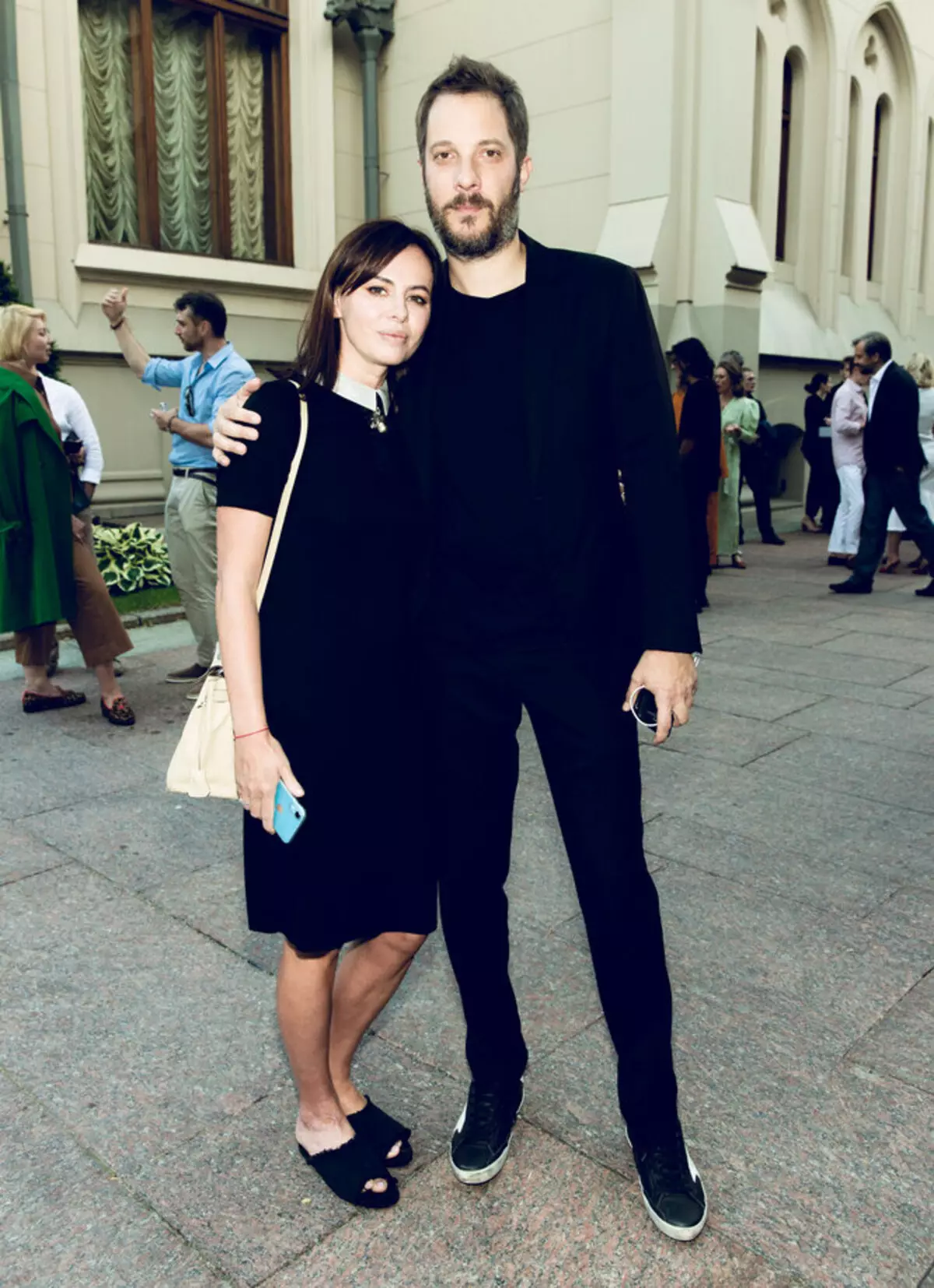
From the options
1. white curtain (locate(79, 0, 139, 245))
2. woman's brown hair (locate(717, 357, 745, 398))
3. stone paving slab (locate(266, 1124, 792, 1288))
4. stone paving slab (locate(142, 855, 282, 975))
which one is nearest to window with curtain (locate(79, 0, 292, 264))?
white curtain (locate(79, 0, 139, 245))

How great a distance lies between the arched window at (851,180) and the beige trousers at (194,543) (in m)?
13.3

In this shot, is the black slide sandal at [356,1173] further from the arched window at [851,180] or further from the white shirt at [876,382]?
the arched window at [851,180]

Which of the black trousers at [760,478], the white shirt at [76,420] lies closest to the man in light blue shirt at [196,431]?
the white shirt at [76,420]

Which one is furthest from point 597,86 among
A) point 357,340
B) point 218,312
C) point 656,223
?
point 357,340

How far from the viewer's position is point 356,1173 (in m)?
2.20

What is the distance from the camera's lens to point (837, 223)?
15.6m

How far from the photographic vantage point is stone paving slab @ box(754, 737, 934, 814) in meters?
4.57

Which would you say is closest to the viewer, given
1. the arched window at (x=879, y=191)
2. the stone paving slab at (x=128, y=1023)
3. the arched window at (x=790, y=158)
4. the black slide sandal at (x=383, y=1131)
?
the black slide sandal at (x=383, y=1131)

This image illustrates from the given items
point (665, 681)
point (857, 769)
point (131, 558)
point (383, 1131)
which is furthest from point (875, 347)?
point (383, 1131)

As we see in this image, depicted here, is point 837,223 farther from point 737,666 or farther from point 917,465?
point 737,666

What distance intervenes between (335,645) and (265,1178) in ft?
3.63

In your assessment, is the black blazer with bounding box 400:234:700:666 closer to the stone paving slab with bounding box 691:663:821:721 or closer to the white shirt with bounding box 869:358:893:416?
the stone paving slab with bounding box 691:663:821:721

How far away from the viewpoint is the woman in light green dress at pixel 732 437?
10508 millimetres

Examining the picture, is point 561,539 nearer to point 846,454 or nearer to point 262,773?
point 262,773
